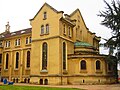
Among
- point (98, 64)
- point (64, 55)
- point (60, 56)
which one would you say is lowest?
point (98, 64)

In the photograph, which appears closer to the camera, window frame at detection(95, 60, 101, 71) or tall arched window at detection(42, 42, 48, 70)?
window frame at detection(95, 60, 101, 71)

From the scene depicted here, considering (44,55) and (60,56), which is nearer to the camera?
(60,56)

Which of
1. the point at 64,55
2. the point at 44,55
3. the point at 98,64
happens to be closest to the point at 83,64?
the point at 98,64

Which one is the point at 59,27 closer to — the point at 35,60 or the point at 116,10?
the point at 35,60

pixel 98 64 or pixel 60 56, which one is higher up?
pixel 60 56

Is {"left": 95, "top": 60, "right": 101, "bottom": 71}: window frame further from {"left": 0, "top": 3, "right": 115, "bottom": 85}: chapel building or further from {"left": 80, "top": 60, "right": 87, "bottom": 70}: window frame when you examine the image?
{"left": 80, "top": 60, "right": 87, "bottom": 70}: window frame

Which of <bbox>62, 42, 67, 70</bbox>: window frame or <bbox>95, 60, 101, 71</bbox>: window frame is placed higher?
<bbox>62, 42, 67, 70</bbox>: window frame

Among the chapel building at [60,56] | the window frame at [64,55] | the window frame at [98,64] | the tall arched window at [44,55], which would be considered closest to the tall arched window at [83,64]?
the chapel building at [60,56]

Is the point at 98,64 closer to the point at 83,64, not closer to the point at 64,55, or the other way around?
the point at 83,64

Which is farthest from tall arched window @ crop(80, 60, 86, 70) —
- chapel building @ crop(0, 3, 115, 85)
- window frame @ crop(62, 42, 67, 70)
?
window frame @ crop(62, 42, 67, 70)

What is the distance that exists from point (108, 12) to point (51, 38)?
12.9 meters

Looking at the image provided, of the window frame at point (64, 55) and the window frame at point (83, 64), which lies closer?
the window frame at point (83, 64)

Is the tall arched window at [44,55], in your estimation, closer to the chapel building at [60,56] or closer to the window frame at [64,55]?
the chapel building at [60,56]

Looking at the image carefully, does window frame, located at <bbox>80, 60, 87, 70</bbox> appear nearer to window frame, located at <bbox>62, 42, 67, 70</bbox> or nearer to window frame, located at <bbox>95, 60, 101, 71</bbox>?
window frame, located at <bbox>95, 60, 101, 71</bbox>
